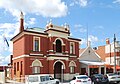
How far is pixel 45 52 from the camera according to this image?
149 ft

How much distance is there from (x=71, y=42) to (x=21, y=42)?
11023 millimetres

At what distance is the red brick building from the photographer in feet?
141

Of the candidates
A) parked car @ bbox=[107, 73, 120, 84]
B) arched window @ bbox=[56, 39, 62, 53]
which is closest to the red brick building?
arched window @ bbox=[56, 39, 62, 53]

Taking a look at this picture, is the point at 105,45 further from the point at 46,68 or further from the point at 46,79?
the point at 46,79

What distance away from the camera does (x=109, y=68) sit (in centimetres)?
5825

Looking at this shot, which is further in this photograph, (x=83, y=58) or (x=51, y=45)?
(x=83, y=58)

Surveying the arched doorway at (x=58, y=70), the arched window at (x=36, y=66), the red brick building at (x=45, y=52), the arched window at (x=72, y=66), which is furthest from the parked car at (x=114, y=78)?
the arched window at (x=72, y=66)

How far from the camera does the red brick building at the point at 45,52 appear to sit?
4309 cm

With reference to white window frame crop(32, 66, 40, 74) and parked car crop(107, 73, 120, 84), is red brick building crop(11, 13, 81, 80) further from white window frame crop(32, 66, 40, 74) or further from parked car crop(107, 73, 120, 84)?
parked car crop(107, 73, 120, 84)

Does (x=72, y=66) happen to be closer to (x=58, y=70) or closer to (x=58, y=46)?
(x=58, y=70)

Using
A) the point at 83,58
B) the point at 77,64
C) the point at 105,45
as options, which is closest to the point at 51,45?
the point at 77,64

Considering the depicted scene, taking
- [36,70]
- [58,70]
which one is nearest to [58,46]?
[58,70]

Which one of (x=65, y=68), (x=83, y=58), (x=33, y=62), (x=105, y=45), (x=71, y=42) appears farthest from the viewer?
(x=105, y=45)

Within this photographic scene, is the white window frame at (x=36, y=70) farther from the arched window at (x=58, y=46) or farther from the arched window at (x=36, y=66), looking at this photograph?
the arched window at (x=58, y=46)
